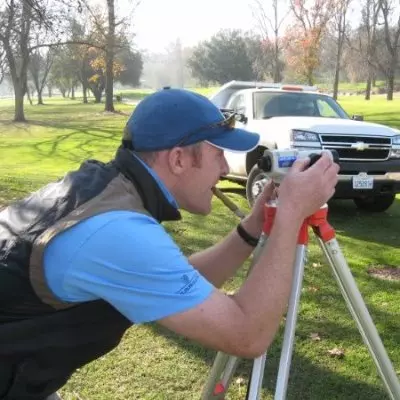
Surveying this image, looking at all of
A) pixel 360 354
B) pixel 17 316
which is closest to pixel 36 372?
pixel 17 316

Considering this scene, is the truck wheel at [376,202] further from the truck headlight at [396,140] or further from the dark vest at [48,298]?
the dark vest at [48,298]

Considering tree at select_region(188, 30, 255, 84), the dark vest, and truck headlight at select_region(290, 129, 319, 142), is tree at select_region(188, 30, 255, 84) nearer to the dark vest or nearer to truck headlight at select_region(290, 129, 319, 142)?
truck headlight at select_region(290, 129, 319, 142)

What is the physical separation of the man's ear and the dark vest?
3.9 inches

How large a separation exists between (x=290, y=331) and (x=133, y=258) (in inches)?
26.9

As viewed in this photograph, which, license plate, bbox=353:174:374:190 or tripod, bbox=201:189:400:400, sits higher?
tripod, bbox=201:189:400:400

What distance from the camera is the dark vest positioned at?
4.82 ft

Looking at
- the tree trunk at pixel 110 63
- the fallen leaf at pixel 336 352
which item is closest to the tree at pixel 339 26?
the tree trunk at pixel 110 63

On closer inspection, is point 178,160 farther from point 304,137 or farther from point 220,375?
point 304,137

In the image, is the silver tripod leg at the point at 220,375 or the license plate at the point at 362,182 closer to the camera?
the silver tripod leg at the point at 220,375

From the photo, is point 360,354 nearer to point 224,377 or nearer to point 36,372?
point 224,377

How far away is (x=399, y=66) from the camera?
53812 millimetres

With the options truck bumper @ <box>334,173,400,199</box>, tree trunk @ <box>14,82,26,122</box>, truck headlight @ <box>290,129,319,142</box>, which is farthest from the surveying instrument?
tree trunk @ <box>14,82,26,122</box>

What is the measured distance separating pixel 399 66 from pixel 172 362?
56084mm

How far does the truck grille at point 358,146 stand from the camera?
6.91 metres
